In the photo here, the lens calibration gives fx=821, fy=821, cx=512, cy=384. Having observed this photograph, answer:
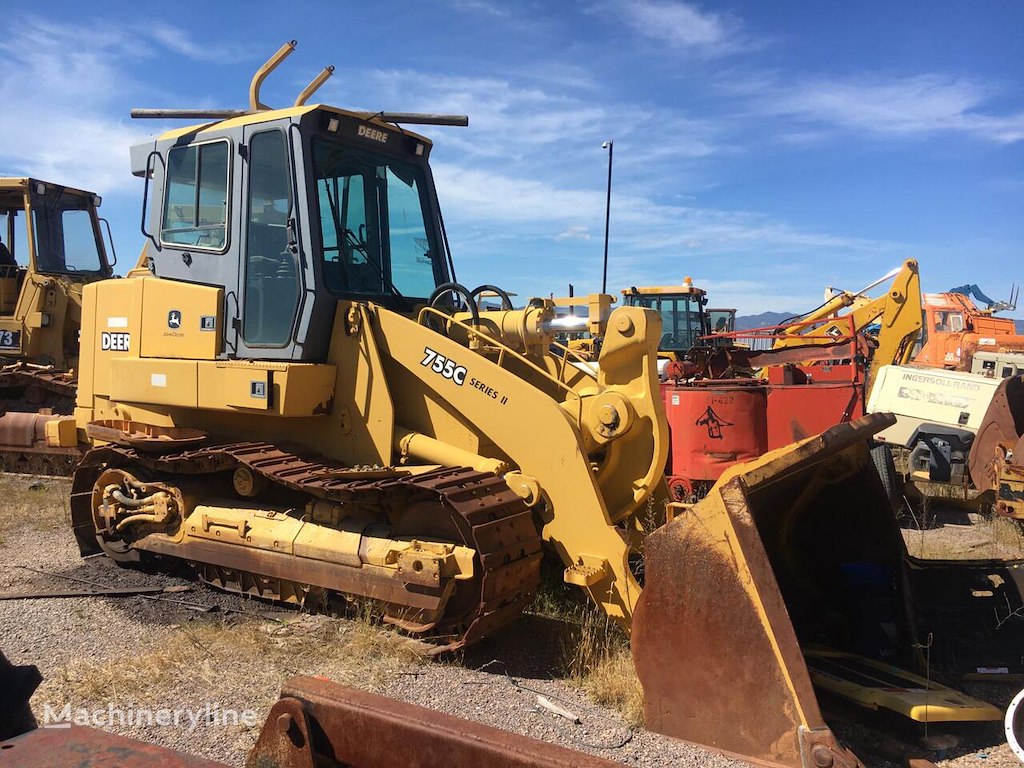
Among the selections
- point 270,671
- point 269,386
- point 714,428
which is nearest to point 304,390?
point 269,386

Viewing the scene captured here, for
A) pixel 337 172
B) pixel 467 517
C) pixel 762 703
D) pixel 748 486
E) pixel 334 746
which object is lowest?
pixel 762 703

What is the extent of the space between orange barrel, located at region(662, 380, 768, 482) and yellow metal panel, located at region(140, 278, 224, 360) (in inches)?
209

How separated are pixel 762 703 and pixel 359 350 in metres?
3.26

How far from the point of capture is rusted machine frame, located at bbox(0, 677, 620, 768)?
1.85 meters

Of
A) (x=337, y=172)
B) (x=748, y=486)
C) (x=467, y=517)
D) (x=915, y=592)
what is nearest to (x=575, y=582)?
(x=467, y=517)

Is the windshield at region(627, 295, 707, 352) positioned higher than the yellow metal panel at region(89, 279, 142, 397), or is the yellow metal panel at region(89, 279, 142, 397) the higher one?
the windshield at region(627, 295, 707, 352)

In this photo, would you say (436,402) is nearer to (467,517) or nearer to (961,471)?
(467,517)

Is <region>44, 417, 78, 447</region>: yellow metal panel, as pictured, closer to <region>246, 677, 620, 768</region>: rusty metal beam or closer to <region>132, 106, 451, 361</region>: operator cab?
<region>132, 106, 451, 361</region>: operator cab

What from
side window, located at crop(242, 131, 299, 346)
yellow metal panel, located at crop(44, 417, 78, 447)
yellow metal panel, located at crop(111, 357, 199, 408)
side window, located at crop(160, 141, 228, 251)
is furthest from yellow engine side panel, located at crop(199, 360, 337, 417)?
yellow metal panel, located at crop(44, 417, 78, 447)

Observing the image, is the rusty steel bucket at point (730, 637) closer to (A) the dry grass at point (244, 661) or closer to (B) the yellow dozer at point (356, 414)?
(B) the yellow dozer at point (356, 414)

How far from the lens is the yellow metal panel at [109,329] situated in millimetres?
6168

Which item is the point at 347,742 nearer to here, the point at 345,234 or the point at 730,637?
the point at 730,637

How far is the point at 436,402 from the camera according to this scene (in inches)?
211

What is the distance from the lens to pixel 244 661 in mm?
4566
